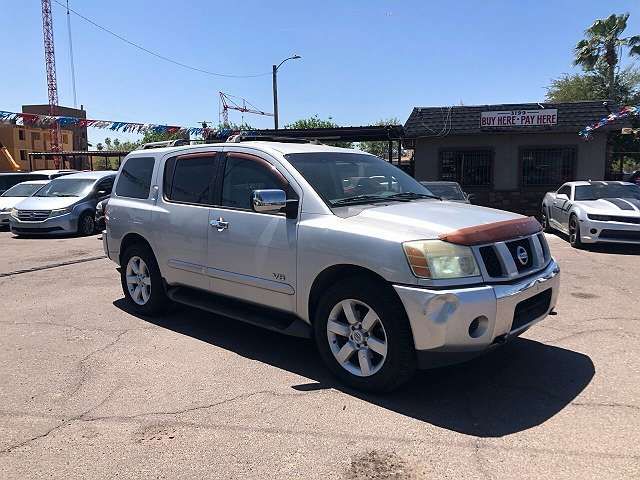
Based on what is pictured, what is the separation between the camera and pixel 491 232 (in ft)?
12.6

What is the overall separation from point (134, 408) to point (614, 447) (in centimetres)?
308

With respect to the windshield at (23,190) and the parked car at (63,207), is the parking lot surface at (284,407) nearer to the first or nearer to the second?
the parked car at (63,207)

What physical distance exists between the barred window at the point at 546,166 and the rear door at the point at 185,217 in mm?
14784

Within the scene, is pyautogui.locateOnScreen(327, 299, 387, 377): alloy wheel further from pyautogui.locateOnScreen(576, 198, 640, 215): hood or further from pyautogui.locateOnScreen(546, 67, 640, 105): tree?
pyautogui.locateOnScreen(546, 67, 640, 105): tree

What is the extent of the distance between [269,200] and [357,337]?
1.23 metres

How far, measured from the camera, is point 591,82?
41562 mm

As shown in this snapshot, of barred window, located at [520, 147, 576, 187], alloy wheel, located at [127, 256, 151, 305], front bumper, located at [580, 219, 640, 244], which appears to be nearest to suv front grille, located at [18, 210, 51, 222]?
alloy wheel, located at [127, 256, 151, 305]

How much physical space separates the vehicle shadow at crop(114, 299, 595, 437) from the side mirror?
1.35 meters

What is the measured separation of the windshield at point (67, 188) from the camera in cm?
1512

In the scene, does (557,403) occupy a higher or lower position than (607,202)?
lower

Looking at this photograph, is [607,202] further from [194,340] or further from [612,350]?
[194,340]

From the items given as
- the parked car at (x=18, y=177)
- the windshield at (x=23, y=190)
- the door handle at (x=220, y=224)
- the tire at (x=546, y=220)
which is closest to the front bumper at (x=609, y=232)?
the tire at (x=546, y=220)

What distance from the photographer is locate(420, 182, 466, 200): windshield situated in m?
12.2

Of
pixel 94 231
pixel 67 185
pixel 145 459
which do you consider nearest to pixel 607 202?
pixel 145 459
